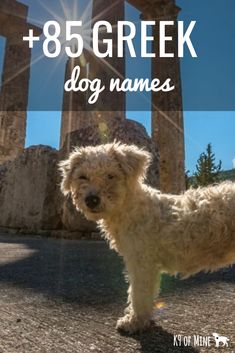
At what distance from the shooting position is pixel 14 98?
17.0 metres

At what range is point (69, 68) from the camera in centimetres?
1803

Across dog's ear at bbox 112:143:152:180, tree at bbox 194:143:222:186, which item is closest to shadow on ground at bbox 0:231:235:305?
dog's ear at bbox 112:143:152:180

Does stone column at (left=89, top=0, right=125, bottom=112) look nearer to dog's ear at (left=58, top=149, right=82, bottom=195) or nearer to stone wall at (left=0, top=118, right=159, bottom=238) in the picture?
stone wall at (left=0, top=118, right=159, bottom=238)

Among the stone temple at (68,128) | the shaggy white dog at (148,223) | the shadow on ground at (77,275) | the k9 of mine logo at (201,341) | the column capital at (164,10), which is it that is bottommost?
the k9 of mine logo at (201,341)

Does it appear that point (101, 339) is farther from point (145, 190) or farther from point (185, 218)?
point (145, 190)

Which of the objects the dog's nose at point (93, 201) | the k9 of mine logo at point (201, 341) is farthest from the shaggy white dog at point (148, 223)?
the k9 of mine logo at point (201, 341)

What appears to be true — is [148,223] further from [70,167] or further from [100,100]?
[100,100]

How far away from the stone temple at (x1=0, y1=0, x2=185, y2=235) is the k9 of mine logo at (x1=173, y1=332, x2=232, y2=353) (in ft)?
15.9

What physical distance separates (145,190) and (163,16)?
13224 mm

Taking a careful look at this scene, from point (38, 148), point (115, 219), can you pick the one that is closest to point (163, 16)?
point (38, 148)

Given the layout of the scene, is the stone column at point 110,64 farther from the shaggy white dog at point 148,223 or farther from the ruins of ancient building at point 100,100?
the shaggy white dog at point 148,223

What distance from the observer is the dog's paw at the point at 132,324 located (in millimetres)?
2219

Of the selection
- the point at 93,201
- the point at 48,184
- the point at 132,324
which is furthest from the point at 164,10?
the point at 132,324

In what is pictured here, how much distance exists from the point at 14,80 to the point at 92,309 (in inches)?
628
